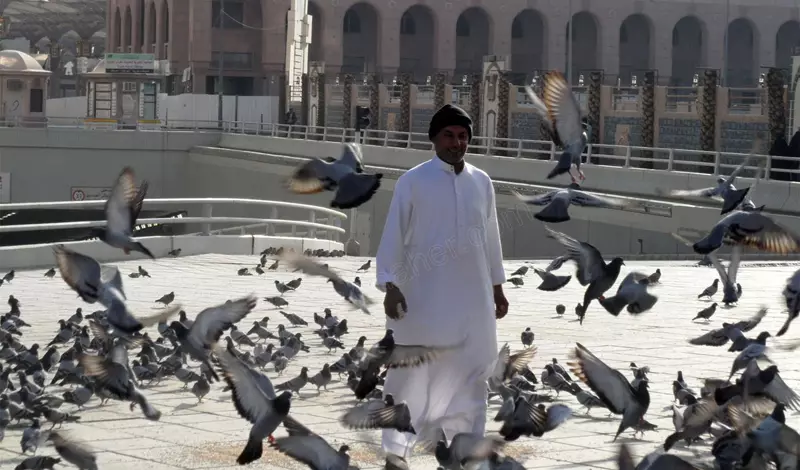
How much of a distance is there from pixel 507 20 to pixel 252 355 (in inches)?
2730

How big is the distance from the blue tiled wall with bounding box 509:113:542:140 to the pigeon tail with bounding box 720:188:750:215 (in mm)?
34285

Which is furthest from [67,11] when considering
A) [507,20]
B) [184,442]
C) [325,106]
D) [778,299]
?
[184,442]

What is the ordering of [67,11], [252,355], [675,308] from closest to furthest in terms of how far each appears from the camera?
[252,355], [675,308], [67,11]

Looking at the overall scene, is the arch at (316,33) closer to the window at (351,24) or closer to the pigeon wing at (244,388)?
the window at (351,24)

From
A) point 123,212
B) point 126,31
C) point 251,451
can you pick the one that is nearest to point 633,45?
point 126,31

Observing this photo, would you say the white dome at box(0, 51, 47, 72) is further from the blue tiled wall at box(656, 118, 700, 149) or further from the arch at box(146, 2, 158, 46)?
the blue tiled wall at box(656, 118, 700, 149)

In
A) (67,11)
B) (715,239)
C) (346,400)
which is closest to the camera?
(715,239)

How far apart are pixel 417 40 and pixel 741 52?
19090 mm

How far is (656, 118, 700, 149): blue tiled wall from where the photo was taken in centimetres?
3738

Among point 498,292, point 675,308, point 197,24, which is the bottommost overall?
point 675,308

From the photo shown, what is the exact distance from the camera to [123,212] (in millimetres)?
7484

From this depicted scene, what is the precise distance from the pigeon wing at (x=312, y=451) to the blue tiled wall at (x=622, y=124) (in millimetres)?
33914

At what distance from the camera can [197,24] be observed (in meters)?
70.8

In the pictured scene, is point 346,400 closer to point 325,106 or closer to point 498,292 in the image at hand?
point 498,292
